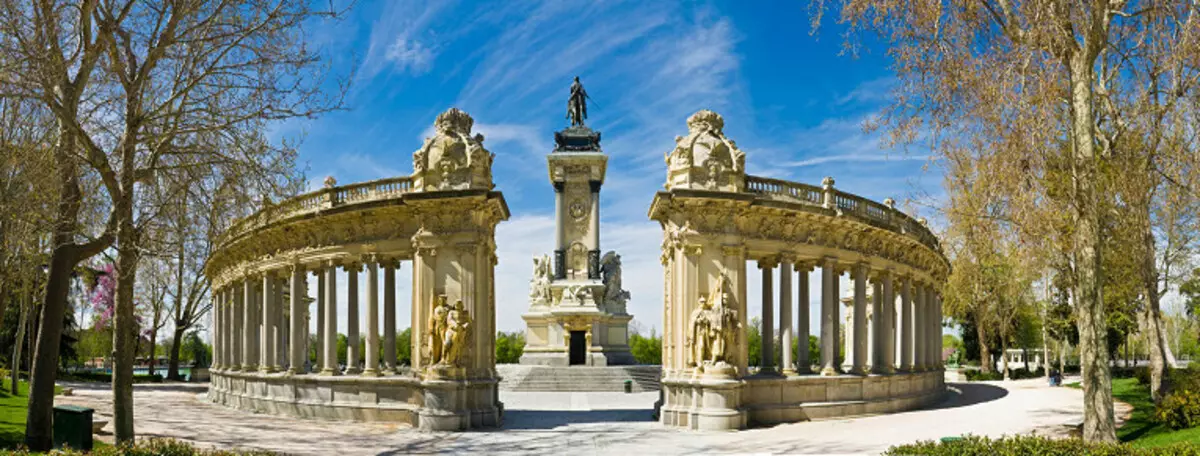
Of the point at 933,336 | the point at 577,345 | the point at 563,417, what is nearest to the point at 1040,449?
the point at 563,417

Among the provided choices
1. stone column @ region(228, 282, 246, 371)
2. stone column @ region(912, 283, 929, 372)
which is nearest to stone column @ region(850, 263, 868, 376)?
stone column @ region(912, 283, 929, 372)

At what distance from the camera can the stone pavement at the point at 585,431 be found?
19.8 m

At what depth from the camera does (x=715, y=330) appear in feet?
76.5

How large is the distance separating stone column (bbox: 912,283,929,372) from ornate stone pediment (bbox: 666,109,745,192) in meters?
12.9

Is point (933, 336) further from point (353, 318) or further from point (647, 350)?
point (647, 350)

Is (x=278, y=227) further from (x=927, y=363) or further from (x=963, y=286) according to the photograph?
(x=963, y=286)

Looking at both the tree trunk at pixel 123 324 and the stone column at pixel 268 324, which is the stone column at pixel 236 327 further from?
the tree trunk at pixel 123 324

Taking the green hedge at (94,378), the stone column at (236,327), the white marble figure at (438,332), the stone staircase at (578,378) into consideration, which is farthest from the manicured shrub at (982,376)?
the green hedge at (94,378)

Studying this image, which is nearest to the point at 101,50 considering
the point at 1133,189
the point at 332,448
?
the point at 332,448

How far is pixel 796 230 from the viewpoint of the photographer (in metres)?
26.1

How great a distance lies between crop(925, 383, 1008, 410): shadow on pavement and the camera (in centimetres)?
3250

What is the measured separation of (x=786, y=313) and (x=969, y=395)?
53.1 feet

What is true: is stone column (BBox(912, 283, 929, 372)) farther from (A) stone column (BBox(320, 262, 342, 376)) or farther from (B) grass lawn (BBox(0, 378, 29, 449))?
(B) grass lawn (BBox(0, 378, 29, 449))

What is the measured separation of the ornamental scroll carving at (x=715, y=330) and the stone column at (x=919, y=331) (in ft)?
41.8
